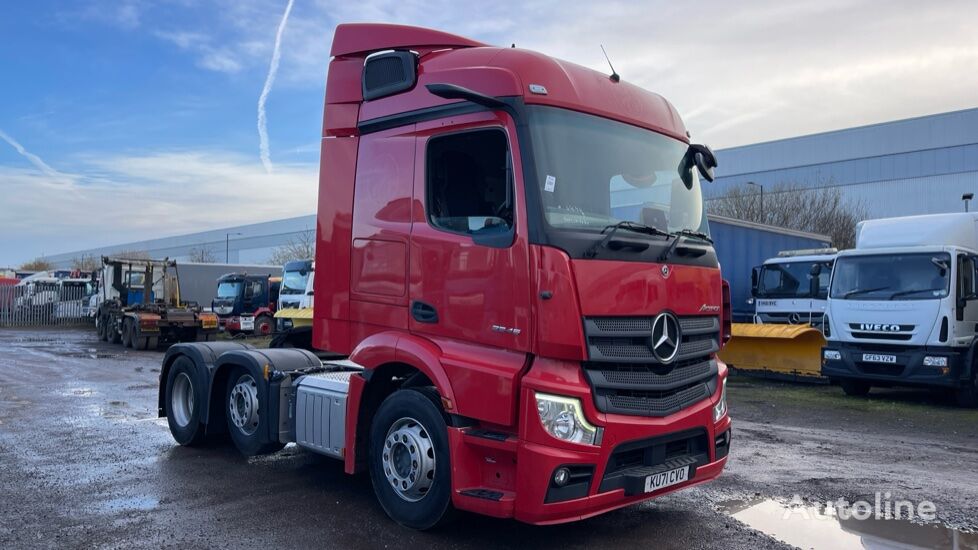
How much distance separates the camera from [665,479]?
16.2 feet

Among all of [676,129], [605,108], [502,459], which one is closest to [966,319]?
[676,129]

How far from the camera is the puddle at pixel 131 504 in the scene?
5.87m

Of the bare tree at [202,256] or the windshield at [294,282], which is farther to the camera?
the bare tree at [202,256]

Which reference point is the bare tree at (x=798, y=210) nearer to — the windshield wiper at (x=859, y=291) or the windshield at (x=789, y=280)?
the windshield at (x=789, y=280)

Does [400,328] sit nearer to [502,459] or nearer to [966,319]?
[502,459]

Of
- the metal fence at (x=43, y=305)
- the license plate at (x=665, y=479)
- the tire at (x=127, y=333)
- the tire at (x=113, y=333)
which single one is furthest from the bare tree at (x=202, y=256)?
the license plate at (x=665, y=479)

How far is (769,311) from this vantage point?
18109 mm

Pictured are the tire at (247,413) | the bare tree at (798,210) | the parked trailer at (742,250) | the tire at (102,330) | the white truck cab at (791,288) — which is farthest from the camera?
the bare tree at (798,210)

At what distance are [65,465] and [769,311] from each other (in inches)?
600

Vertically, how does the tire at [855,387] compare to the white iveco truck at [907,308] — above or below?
below

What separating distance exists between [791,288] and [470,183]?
1449 cm

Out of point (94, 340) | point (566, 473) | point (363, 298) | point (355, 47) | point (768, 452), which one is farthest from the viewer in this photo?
point (94, 340)

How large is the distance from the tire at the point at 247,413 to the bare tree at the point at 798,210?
Result: 2984cm

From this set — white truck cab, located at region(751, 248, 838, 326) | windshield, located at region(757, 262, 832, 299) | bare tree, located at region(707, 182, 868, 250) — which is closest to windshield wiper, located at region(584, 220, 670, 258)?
white truck cab, located at region(751, 248, 838, 326)
